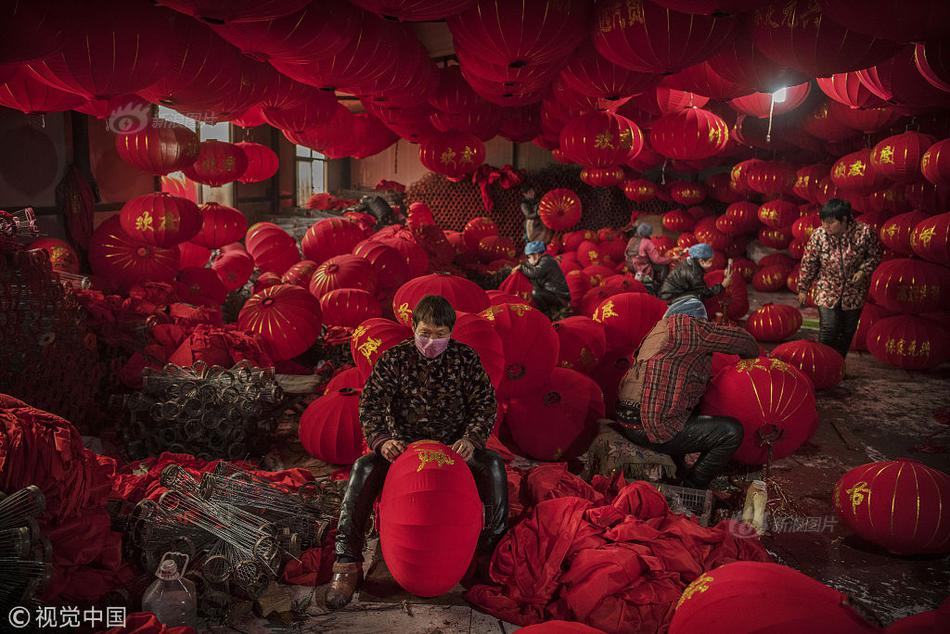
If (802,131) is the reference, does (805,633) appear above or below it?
below

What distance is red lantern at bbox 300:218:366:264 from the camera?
10641 mm

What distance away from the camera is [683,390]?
4266 mm

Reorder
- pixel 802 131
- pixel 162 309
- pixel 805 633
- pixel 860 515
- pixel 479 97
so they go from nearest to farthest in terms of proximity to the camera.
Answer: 1. pixel 805 633
2. pixel 860 515
3. pixel 162 309
4. pixel 479 97
5. pixel 802 131

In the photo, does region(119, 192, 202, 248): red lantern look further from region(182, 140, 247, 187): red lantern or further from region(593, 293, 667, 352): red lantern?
region(593, 293, 667, 352): red lantern

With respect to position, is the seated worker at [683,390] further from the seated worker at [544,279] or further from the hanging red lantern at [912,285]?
the hanging red lantern at [912,285]

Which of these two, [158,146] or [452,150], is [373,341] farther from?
[452,150]

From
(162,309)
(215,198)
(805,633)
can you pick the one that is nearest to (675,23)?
(805,633)

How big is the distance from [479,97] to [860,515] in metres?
6.79

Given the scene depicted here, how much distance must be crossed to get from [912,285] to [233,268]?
356 inches

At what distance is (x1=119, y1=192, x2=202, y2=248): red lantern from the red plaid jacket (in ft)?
18.1

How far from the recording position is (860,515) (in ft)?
12.6

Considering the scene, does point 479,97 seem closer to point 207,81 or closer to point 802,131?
point 207,81

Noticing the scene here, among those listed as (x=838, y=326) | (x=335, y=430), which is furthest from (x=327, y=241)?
(x=838, y=326)

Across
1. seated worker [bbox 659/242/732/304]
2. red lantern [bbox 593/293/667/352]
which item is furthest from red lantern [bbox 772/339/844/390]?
red lantern [bbox 593/293/667/352]
